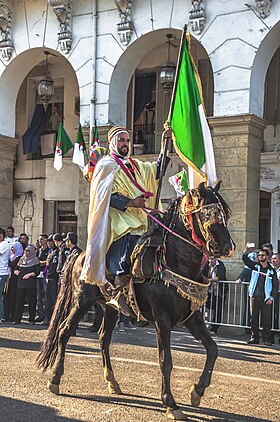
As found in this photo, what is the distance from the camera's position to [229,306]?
12734mm

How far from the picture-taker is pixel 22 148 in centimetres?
2127

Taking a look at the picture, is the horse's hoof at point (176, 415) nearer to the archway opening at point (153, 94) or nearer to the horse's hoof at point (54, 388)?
the horse's hoof at point (54, 388)

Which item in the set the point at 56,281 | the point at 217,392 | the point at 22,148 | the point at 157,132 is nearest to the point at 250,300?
the point at 56,281

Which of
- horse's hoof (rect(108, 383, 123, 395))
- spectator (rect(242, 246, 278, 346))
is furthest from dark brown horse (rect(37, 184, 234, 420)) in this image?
spectator (rect(242, 246, 278, 346))

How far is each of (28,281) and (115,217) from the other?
7.29 m

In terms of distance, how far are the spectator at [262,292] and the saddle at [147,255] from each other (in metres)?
5.85

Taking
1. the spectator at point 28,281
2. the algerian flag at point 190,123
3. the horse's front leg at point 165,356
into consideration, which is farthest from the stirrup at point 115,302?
the spectator at point 28,281

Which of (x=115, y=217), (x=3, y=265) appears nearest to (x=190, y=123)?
(x=115, y=217)

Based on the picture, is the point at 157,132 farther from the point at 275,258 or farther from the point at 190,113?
the point at 190,113

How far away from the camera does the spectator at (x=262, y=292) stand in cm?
1166

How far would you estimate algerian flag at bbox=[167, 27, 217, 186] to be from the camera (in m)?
6.68

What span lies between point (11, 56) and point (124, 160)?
34.7 ft

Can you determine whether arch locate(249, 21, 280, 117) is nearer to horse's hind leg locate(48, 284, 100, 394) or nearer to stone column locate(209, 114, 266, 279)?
stone column locate(209, 114, 266, 279)

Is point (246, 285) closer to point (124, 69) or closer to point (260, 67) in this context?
point (260, 67)
